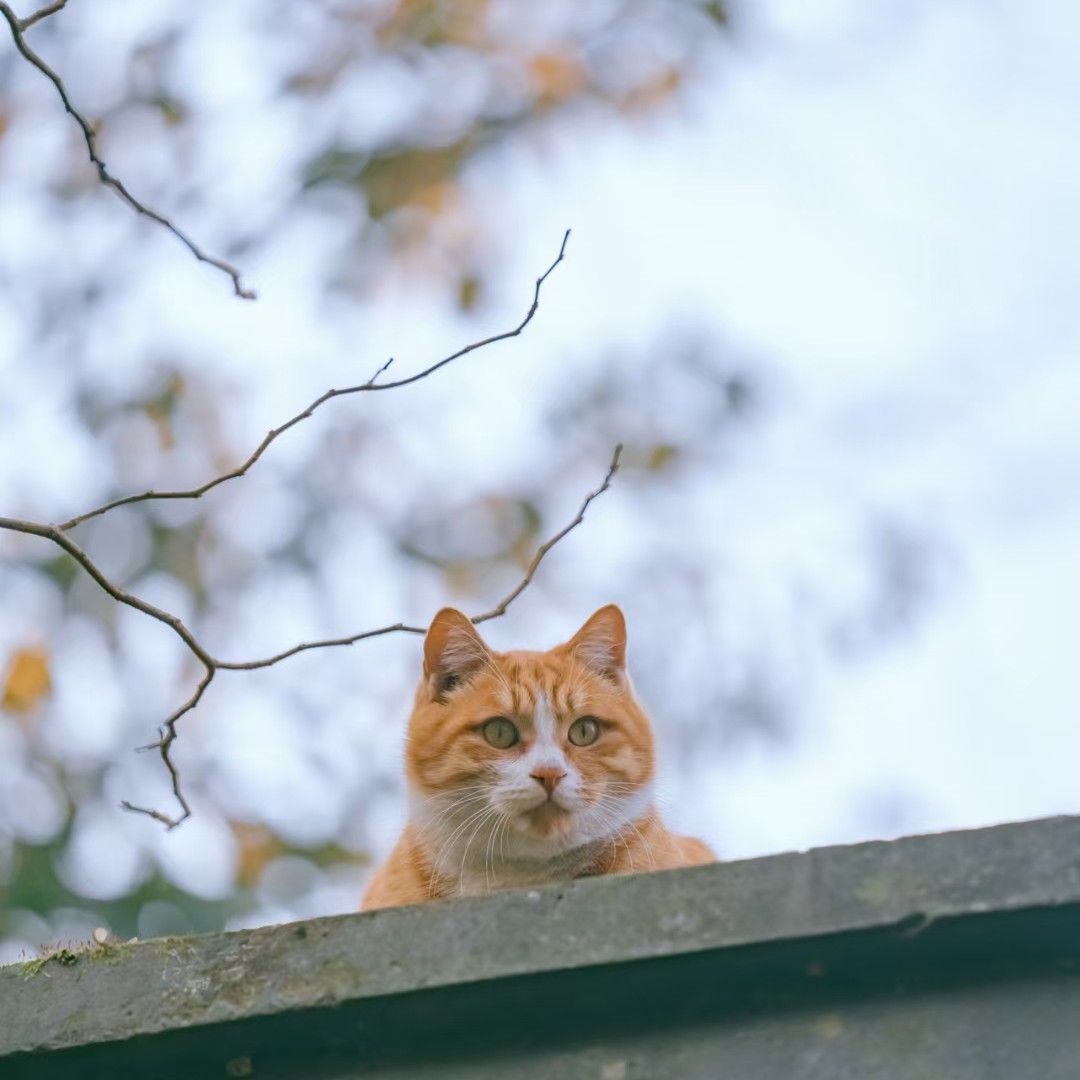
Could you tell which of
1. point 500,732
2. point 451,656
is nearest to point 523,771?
point 500,732

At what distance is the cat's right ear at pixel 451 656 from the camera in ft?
9.48

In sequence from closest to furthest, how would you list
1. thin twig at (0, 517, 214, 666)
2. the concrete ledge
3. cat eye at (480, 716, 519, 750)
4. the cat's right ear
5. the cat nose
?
the concrete ledge, thin twig at (0, 517, 214, 666), the cat nose, cat eye at (480, 716, 519, 750), the cat's right ear

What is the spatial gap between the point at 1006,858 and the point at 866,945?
0.15 metres

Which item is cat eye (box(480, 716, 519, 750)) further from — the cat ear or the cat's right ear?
the cat ear

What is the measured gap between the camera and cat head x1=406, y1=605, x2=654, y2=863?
2.57 metres

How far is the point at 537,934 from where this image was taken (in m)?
1.48

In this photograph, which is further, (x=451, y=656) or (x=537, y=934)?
(x=451, y=656)

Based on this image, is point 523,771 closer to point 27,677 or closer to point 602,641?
point 602,641

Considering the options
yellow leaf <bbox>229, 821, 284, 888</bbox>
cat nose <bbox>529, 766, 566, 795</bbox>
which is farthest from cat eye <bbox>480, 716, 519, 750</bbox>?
yellow leaf <bbox>229, 821, 284, 888</bbox>

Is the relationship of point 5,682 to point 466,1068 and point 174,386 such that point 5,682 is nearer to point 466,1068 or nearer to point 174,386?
point 174,386

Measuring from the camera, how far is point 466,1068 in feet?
4.95

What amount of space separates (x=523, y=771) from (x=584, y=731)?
22cm

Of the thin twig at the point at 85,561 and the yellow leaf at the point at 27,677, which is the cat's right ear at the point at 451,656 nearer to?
the thin twig at the point at 85,561

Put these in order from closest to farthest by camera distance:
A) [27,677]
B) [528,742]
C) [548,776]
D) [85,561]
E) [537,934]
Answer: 1. [537,934]
2. [85,561]
3. [548,776]
4. [528,742]
5. [27,677]
